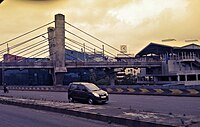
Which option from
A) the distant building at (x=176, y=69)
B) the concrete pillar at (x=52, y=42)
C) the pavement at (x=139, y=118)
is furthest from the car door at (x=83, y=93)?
the distant building at (x=176, y=69)

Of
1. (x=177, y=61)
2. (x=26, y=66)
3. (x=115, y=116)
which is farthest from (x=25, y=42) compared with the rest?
(x=115, y=116)

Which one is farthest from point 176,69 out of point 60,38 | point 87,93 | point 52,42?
point 87,93

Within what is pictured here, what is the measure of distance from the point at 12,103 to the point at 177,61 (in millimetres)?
73747

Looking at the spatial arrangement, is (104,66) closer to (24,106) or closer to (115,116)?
(24,106)

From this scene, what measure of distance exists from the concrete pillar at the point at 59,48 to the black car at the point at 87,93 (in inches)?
2028

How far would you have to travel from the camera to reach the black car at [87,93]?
81.0ft

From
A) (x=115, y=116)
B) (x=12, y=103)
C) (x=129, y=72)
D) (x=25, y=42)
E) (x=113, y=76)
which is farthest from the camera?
(x=129, y=72)

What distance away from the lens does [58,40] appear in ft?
259

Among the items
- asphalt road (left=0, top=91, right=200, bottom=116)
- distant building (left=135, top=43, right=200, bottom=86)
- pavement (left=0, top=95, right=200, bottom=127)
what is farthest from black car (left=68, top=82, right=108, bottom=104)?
distant building (left=135, top=43, right=200, bottom=86)

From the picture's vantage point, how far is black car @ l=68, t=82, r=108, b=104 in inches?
972

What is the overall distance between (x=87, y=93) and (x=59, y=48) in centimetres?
5406

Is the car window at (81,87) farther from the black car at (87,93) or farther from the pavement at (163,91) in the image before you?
the pavement at (163,91)

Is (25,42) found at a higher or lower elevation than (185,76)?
higher

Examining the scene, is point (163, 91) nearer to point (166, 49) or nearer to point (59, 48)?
point (59, 48)
